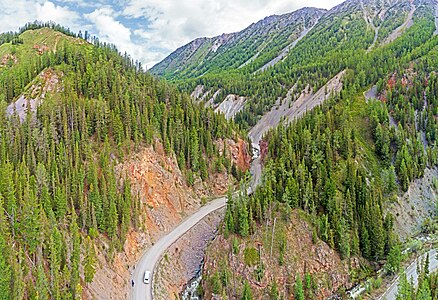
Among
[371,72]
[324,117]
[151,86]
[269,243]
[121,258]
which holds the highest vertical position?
[151,86]

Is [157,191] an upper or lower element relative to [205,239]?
upper

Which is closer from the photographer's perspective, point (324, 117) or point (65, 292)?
point (65, 292)

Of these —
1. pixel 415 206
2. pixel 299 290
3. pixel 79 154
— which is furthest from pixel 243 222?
pixel 415 206

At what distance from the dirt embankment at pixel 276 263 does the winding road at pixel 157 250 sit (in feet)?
35.8

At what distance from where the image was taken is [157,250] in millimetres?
84875

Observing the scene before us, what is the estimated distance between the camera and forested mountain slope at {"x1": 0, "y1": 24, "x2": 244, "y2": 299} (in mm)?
61688

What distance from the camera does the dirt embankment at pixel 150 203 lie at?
2808 inches

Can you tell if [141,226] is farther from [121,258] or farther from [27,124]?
[27,124]

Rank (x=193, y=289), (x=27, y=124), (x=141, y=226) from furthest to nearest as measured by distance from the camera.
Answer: (x=27, y=124) → (x=141, y=226) → (x=193, y=289)

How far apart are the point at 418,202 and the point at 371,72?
3642 inches

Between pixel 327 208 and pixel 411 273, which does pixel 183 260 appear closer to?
pixel 327 208

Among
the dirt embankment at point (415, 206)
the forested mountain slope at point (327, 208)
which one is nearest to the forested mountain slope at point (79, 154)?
the forested mountain slope at point (327, 208)

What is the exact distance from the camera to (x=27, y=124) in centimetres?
9569

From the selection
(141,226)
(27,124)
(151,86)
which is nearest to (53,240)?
(141,226)
